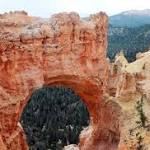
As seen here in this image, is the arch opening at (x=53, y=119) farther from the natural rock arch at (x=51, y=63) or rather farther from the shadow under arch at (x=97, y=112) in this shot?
the natural rock arch at (x=51, y=63)

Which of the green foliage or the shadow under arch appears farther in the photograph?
the shadow under arch

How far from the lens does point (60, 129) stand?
64312mm

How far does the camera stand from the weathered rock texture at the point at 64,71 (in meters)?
23.9

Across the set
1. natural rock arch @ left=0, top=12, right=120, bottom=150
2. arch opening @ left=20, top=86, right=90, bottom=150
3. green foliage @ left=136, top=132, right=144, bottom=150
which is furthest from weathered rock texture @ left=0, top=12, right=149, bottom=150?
arch opening @ left=20, top=86, right=90, bottom=150

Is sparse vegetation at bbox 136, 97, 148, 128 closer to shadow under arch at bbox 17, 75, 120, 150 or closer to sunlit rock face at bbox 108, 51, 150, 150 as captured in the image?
sunlit rock face at bbox 108, 51, 150, 150

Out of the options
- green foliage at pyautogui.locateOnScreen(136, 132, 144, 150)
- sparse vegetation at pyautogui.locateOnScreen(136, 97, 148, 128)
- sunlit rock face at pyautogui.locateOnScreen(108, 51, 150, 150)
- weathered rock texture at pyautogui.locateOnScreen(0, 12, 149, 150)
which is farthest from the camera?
weathered rock texture at pyautogui.locateOnScreen(0, 12, 149, 150)

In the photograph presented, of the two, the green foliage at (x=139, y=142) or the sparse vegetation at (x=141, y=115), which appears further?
the sparse vegetation at (x=141, y=115)

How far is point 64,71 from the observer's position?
25859 mm

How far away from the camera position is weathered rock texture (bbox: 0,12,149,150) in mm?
23891

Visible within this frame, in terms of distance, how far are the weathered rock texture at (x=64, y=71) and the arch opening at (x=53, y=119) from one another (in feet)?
85.5

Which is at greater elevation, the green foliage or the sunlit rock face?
the sunlit rock face

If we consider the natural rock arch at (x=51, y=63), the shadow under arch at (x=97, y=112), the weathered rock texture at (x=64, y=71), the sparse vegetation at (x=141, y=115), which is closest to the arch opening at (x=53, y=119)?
the shadow under arch at (x=97, y=112)

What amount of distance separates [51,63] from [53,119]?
45168 mm

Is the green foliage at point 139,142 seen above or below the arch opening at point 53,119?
above
